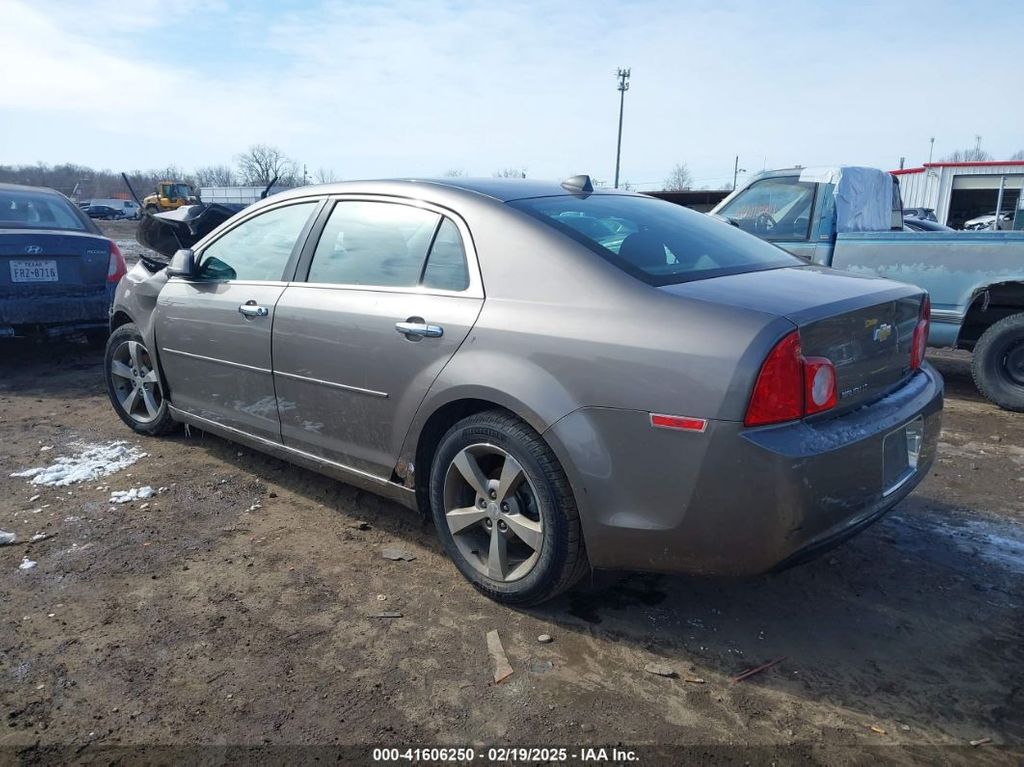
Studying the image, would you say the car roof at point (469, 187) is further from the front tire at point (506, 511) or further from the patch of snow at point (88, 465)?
the patch of snow at point (88, 465)

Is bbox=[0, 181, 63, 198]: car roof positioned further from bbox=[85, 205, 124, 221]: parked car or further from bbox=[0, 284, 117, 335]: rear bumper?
bbox=[85, 205, 124, 221]: parked car

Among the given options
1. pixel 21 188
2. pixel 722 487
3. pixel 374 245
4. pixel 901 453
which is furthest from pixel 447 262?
pixel 21 188

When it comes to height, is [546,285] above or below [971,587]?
above

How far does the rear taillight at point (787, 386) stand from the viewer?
7.21 ft

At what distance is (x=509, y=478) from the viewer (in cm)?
272

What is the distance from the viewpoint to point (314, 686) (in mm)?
2412

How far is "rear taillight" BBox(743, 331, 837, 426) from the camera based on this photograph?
220 cm

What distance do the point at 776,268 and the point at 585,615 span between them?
1606mm

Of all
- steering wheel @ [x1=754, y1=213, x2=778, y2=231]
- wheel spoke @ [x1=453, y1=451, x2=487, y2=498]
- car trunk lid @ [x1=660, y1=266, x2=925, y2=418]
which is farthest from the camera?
steering wheel @ [x1=754, y1=213, x2=778, y2=231]

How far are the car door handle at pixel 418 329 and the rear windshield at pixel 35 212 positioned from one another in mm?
5394

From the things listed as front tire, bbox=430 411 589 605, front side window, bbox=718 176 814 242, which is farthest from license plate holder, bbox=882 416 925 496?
front side window, bbox=718 176 814 242

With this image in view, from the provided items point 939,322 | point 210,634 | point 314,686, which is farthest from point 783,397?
point 939,322

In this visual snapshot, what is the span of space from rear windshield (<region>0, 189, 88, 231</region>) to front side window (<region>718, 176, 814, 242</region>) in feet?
20.9

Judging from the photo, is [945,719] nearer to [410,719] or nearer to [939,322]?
[410,719]
